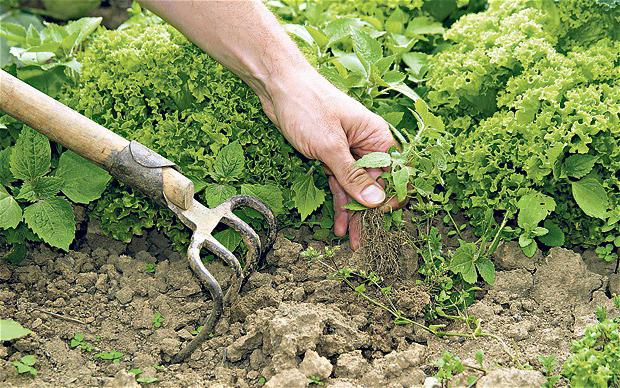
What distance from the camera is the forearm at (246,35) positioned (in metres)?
2.74

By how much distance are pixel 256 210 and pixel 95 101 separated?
31.1 inches

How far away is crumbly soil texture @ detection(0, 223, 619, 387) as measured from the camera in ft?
7.53

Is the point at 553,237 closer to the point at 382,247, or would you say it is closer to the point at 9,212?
the point at 382,247

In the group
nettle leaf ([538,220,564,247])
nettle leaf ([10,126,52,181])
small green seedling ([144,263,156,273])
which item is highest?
nettle leaf ([10,126,52,181])

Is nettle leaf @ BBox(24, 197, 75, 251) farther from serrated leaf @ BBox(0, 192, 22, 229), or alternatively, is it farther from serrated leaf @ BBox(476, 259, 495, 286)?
serrated leaf @ BBox(476, 259, 495, 286)

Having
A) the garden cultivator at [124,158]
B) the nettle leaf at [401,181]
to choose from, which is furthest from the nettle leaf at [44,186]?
the nettle leaf at [401,181]

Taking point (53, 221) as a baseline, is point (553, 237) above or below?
below

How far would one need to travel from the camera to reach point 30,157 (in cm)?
279

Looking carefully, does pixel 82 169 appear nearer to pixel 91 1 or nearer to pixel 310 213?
pixel 310 213

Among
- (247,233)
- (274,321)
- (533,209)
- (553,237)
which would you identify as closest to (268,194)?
(247,233)

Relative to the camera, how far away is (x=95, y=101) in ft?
9.93

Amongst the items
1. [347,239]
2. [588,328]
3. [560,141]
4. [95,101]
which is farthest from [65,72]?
[588,328]

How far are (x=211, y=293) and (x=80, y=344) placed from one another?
1.48 ft

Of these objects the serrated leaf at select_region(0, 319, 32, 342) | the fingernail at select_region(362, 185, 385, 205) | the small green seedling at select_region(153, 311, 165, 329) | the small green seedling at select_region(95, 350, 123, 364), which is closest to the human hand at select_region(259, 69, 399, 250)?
the fingernail at select_region(362, 185, 385, 205)
